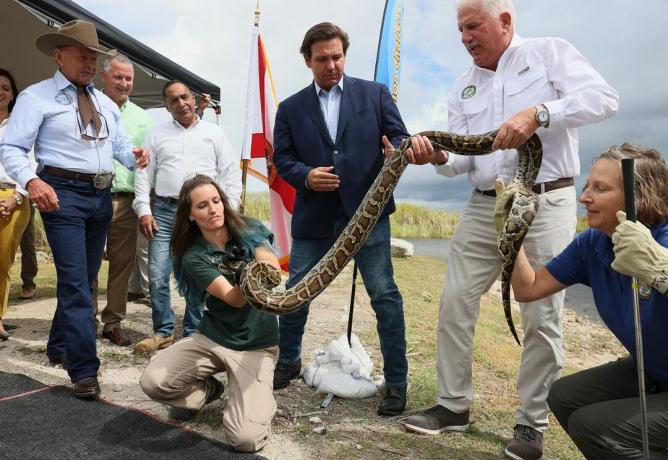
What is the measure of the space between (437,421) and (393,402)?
0.43 metres

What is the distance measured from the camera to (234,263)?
380 cm

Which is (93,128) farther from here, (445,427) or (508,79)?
(445,427)

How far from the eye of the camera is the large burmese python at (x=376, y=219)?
315cm

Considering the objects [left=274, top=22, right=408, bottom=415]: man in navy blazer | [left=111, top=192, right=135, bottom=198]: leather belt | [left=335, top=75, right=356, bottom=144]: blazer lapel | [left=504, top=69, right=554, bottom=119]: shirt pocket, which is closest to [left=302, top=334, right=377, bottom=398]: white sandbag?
[left=274, top=22, right=408, bottom=415]: man in navy blazer

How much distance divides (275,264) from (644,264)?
238 cm

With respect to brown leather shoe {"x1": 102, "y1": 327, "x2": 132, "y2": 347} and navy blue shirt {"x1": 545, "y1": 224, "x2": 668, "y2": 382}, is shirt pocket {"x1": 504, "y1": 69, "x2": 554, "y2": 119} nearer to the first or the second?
navy blue shirt {"x1": 545, "y1": 224, "x2": 668, "y2": 382}

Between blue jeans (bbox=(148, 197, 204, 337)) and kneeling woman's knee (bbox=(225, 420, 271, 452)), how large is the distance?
2.27 m

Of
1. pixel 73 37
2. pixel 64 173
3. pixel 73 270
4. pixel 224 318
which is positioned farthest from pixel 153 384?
pixel 73 37

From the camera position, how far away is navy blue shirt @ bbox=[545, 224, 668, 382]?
9.23 feet

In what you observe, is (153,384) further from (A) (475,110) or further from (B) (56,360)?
(A) (475,110)

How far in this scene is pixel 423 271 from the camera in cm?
1304

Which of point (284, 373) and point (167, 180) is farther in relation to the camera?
point (167, 180)

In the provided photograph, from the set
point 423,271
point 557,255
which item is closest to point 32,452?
point 557,255

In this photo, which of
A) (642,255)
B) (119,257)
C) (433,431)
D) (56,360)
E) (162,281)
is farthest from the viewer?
(119,257)
